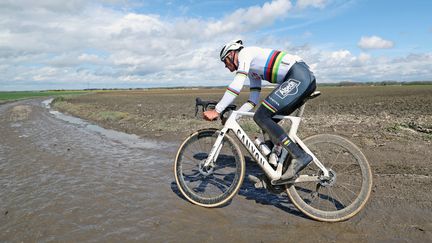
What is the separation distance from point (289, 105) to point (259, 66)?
0.74 metres

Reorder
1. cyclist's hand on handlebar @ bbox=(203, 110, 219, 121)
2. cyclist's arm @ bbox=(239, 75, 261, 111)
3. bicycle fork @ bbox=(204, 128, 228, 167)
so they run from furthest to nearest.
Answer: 1. cyclist's arm @ bbox=(239, 75, 261, 111)
2. bicycle fork @ bbox=(204, 128, 228, 167)
3. cyclist's hand on handlebar @ bbox=(203, 110, 219, 121)

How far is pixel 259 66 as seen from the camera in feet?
14.4

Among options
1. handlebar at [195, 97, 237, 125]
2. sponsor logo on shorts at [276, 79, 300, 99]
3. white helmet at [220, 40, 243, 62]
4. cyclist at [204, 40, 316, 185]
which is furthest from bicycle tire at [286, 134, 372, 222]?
white helmet at [220, 40, 243, 62]

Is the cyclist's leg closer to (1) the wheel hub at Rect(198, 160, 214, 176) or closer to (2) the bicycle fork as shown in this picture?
(2) the bicycle fork

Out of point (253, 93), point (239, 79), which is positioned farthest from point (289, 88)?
point (253, 93)

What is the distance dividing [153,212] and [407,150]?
628 centimetres

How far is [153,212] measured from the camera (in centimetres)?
446

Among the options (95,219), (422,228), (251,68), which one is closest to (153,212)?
(95,219)

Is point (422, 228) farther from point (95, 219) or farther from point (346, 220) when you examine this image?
point (95, 219)

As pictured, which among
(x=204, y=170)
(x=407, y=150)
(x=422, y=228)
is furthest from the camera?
(x=407, y=150)

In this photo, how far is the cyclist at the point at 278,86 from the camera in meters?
4.16

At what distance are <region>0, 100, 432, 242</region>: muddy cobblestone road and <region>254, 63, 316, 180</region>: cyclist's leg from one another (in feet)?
2.70

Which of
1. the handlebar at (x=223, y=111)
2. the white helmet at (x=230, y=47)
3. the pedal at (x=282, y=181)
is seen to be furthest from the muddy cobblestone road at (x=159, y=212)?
the white helmet at (x=230, y=47)

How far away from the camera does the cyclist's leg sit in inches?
162
